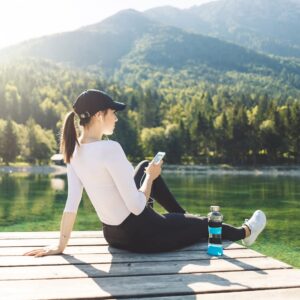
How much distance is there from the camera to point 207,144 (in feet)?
310

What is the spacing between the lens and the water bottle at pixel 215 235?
5184 mm

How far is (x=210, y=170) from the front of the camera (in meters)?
86.9

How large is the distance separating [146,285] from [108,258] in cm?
115

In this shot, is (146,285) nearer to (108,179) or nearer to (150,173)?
(108,179)

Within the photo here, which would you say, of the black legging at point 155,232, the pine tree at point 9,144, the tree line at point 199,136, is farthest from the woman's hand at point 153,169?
the pine tree at point 9,144

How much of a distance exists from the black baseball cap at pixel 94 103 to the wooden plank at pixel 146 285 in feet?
5.27

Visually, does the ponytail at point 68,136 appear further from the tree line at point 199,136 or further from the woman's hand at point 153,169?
the tree line at point 199,136

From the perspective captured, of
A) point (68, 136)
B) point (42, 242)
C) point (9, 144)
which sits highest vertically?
point (68, 136)

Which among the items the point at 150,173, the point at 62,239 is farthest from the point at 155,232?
the point at 62,239

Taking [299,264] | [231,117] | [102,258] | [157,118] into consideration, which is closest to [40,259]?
[102,258]

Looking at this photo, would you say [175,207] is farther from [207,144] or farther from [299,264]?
[207,144]

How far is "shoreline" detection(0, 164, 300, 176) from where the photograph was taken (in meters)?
82.4

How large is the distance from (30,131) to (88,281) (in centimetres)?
9086

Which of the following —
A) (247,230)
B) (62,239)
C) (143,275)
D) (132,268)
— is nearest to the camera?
(143,275)
